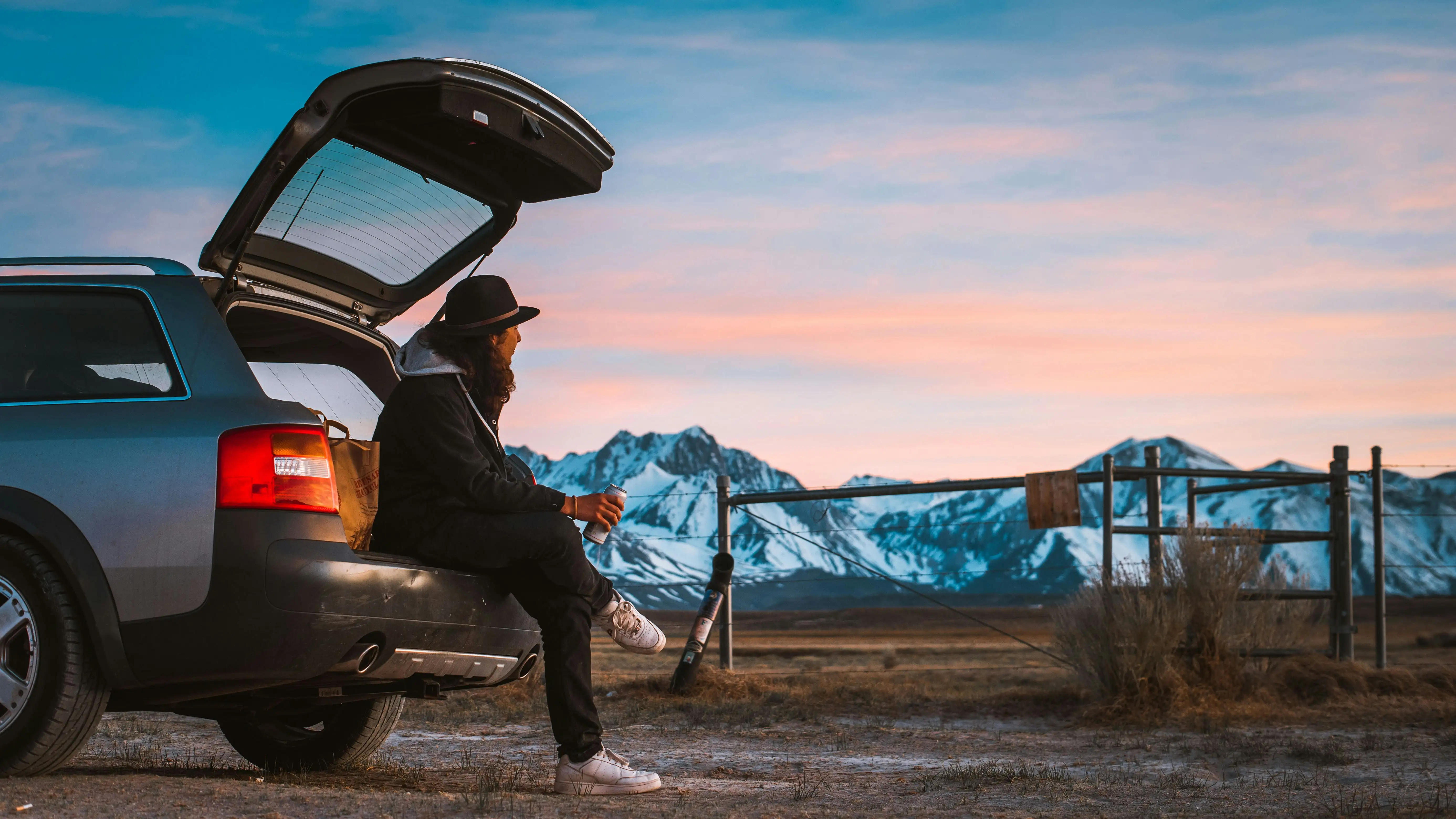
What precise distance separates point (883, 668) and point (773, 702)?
62.0 ft

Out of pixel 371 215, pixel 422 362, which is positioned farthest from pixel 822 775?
Result: pixel 371 215

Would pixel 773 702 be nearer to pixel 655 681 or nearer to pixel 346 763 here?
pixel 655 681

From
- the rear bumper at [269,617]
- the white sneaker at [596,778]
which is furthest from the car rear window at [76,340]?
the white sneaker at [596,778]

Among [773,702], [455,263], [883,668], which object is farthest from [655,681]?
[883,668]

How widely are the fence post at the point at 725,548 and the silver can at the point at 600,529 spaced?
6002mm

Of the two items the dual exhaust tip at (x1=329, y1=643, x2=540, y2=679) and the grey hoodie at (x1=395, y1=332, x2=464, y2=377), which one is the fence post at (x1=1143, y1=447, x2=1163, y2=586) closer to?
the grey hoodie at (x1=395, y1=332, x2=464, y2=377)

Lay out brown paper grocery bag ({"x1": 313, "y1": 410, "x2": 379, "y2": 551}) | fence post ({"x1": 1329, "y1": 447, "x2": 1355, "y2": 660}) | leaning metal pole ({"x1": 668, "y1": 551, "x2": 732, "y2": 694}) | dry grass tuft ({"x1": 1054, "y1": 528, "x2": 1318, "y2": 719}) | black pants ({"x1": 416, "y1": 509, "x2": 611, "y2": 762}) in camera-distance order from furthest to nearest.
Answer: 1. fence post ({"x1": 1329, "y1": 447, "x2": 1355, "y2": 660})
2. leaning metal pole ({"x1": 668, "y1": 551, "x2": 732, "y2": 694})
3. dry grass tuft ({"x1": 1054, "y1": 528, "x2": 1318, "y2": 719})
4. brown paper grocery bag ({"x1": 313, "y1": 410, "x2": 379, "y2": 551})
5. black pants ({"x1": 416, "y1": 509, "x2": 611, "y2": 762})

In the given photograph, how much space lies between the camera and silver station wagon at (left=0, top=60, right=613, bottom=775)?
404 centimetres

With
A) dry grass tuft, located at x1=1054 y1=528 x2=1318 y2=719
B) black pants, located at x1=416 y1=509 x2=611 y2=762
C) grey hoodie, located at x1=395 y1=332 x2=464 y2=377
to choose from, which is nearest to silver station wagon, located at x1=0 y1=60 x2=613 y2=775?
black pants, located at x1=416 y1=509 x2=611 y2=762

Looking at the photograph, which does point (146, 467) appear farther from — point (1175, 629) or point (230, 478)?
point (1175, 629)

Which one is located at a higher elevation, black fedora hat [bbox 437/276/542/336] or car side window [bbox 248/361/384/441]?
black fedora hat [bbox 437/276/542/336]

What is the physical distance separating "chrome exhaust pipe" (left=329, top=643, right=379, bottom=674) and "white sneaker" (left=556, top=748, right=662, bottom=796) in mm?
809

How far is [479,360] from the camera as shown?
4871mm

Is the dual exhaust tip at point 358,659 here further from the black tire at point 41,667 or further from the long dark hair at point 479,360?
the long dark hair at point 479,360
